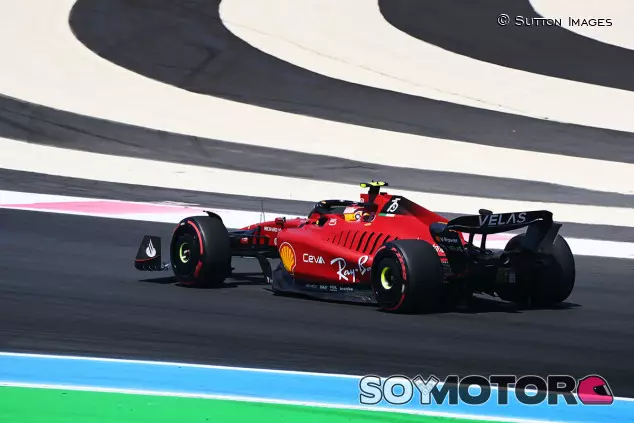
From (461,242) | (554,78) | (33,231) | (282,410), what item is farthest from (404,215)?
(554,78)

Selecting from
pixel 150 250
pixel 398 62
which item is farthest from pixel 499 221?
pixel 398 62

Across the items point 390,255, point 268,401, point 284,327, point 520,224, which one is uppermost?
point 520,224

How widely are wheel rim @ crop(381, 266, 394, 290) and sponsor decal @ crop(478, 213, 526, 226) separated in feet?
2.85

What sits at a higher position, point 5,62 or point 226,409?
point 5,62

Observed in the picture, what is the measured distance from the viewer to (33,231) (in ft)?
→ 49.5

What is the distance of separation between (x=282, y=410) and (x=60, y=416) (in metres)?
1.17

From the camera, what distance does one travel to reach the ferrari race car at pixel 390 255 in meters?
10.2

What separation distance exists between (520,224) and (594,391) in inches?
112

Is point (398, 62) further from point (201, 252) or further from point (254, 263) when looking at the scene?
point (201, 252)

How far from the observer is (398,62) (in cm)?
2523

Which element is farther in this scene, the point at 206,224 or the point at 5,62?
the point at 5,62

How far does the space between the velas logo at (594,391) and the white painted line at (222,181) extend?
379 inches

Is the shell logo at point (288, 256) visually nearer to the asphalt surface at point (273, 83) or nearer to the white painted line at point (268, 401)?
the white painted line at point (268, 401)

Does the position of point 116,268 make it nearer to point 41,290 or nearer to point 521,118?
point 41,290
